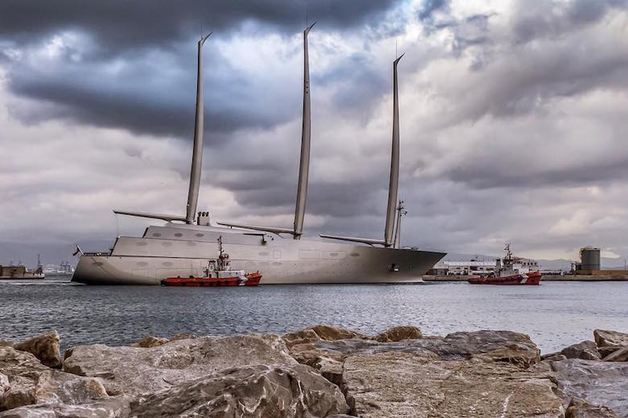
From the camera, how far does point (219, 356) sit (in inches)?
329

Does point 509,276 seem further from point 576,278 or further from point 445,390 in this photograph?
point 445,390

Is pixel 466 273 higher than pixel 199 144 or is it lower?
lower

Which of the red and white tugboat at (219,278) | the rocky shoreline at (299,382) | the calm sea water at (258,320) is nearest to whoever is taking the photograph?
the rocky shoreline at (299,382)

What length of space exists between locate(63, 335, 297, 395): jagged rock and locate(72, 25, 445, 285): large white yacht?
7353 cm

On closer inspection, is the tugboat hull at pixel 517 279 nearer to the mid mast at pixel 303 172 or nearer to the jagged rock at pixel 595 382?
the mid mast at pixel 303 172

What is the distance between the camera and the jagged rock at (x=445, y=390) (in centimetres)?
594

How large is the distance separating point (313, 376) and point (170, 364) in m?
2.85

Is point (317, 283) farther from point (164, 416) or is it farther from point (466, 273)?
point (466, 273)

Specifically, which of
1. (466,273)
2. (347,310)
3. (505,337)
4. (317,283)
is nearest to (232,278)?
(317,283)

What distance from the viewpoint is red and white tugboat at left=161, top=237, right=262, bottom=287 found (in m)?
79.9

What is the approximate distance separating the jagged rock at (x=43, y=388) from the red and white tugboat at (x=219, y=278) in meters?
73.0

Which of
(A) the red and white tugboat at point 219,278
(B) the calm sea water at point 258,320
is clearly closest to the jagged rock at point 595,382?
(B) the calm sea water at point 258,320

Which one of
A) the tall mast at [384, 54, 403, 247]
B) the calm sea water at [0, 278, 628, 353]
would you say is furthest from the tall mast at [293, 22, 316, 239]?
the calm sea water at [0, 278, 628, 353]

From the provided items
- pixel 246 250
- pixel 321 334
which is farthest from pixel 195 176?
pixel 321 334
